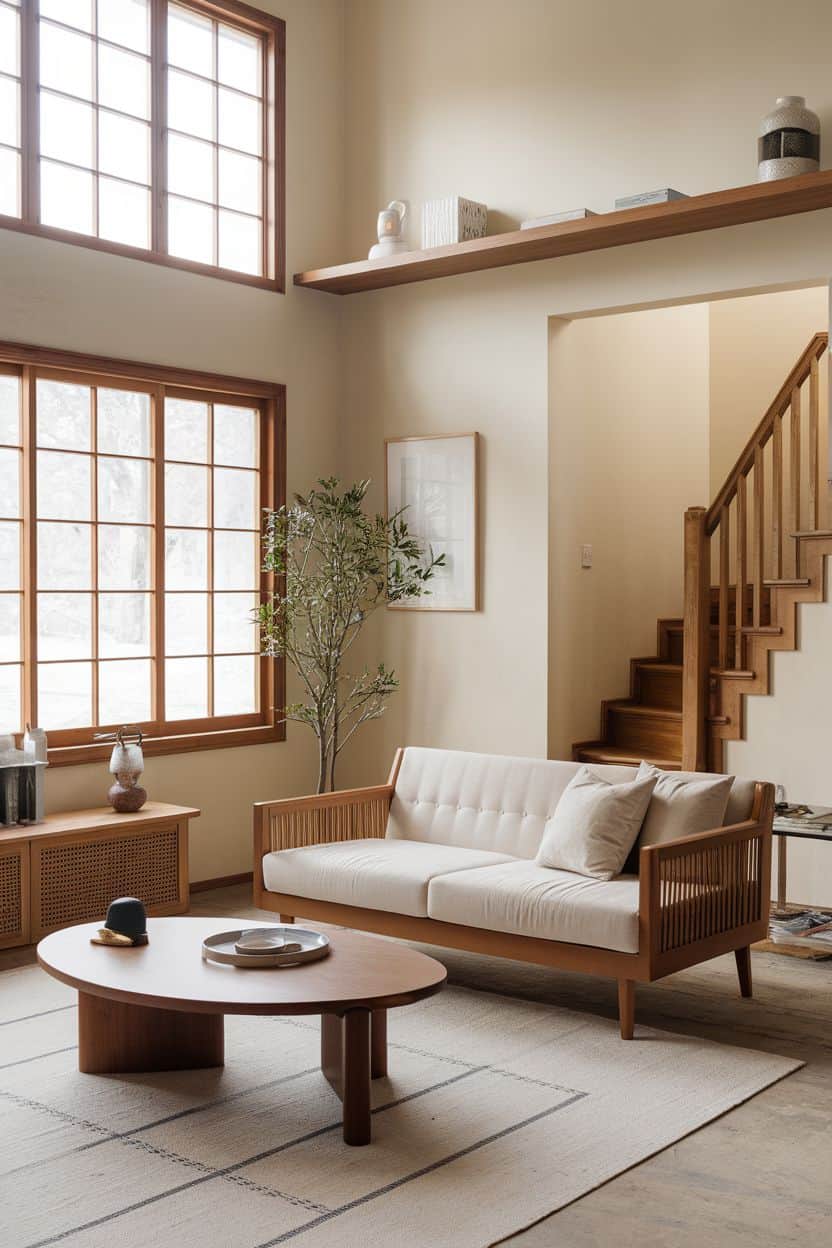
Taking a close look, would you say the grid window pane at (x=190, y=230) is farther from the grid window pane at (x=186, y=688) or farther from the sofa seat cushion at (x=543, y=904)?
the sofa seat cushion at (x=543, y=904)

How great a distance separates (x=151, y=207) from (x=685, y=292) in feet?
8.41

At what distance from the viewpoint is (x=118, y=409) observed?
6219mm

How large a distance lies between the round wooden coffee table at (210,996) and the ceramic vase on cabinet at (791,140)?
11.7 ft

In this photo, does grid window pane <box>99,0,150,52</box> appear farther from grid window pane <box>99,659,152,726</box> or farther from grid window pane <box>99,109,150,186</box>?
grid window pane <box>99,659,152,726</box>

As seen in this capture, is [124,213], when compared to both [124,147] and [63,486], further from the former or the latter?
[63,486]

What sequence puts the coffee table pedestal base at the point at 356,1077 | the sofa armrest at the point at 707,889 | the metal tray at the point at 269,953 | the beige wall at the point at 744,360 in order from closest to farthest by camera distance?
the coffee table pedestal base at the point at 356,1077 < the metal tray at the point at 269,953 < the sofa armrest at the point at 707,889 < the beige wall at the point at 744,360

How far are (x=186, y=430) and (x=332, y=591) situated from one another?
1.08m

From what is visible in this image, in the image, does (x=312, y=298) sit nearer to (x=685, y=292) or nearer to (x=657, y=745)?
(x=685, y=292)

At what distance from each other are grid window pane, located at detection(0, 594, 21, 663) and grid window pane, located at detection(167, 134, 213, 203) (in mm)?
2202

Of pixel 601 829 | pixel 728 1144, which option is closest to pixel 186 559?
pixel 601 829

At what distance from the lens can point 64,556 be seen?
601 cm

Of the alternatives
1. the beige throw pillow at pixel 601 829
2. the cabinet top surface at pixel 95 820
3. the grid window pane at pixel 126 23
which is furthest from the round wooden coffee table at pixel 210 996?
the grid window pane at pixel 126 23

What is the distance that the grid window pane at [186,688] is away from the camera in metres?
6.48

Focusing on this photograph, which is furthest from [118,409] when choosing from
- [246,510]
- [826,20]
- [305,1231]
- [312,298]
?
[305,1231]
